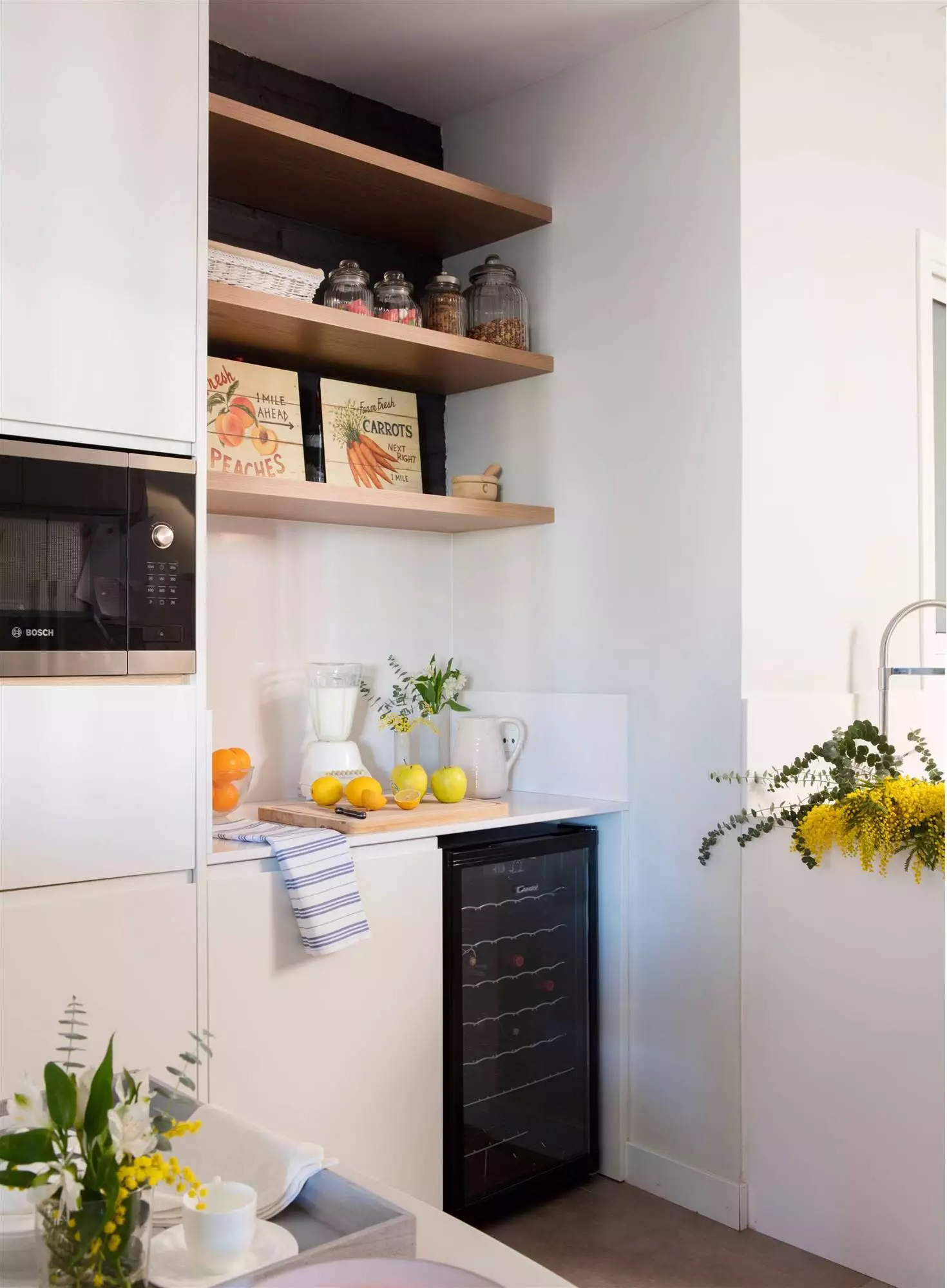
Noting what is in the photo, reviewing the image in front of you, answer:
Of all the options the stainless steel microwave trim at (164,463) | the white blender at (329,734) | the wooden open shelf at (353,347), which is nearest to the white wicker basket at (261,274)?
the wooden open shelf at (353,347)

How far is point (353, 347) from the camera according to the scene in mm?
2768

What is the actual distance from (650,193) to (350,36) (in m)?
0.80

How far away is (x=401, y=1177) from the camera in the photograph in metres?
2.43

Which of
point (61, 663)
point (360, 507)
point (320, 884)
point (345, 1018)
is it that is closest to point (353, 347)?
point (360, 507)

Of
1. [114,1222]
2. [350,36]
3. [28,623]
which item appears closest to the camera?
[114,1222]

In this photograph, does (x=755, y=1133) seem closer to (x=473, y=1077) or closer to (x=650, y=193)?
(x=473, y=1077)

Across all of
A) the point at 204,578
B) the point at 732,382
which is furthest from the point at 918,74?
the point at 204,578

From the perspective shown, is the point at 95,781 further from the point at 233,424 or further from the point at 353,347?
the point at 353,347

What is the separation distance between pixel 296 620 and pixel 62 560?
100cm

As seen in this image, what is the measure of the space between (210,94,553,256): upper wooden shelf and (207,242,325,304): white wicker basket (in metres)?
0.26

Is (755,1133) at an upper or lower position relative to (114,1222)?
lower

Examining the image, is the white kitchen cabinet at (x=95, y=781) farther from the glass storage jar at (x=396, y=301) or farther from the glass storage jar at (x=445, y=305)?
the glass storage jar at (x=445, y=305)

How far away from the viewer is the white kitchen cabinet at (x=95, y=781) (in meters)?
1.90

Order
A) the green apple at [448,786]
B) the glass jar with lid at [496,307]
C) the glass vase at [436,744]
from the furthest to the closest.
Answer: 1. the glass vase at [436,744]
2. the glass jar with lid at [496,307]
3. the green apple at [448,786]
